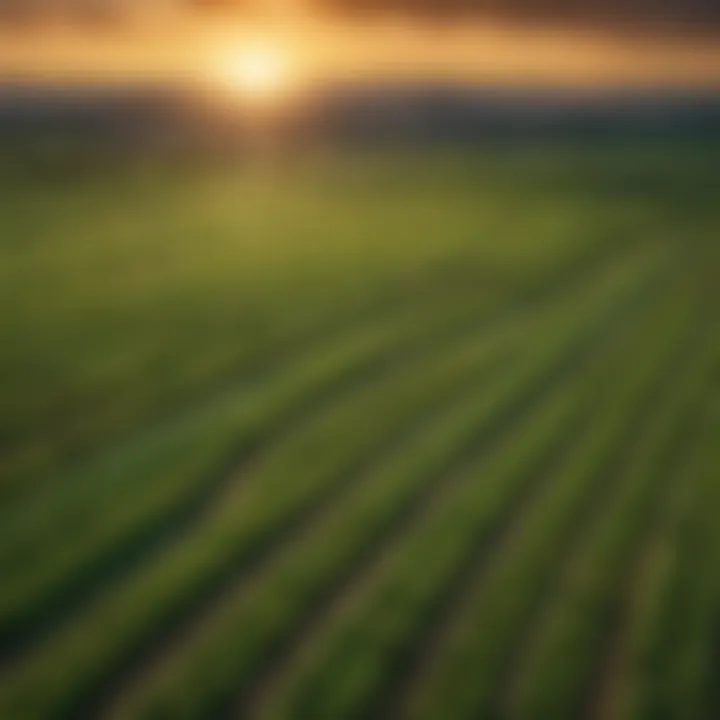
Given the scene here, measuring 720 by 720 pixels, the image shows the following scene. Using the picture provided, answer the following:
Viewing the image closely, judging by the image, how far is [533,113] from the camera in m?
24.9

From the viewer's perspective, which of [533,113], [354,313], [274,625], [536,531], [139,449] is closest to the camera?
[274,625]

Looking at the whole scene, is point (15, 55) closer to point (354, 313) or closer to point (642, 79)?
point (354, 313)

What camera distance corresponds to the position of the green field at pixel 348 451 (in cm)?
1017

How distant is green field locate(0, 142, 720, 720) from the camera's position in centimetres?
1017

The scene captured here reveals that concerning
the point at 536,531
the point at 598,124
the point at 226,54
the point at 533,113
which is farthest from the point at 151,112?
the point at 536,531

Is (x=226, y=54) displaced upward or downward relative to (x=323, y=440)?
upward

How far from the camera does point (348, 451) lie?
1378 centimetres

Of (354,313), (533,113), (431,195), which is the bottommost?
(354,313)

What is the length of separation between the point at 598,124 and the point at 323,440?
14091mm

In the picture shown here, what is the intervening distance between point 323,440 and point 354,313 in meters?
4.22

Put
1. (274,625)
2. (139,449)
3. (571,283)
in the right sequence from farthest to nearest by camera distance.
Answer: (571,283) < (139,449) < (274,625)

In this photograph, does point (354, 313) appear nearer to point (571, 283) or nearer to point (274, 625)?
point (571, 283)

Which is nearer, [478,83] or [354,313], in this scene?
[354,313]

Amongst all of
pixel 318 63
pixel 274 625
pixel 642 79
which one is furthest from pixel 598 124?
pixel 274 625
